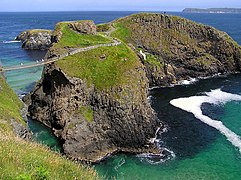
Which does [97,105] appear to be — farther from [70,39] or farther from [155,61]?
[155,61]

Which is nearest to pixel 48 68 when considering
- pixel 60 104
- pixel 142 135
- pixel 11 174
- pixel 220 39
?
pixel 60 104

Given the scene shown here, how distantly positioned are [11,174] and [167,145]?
3827 cm

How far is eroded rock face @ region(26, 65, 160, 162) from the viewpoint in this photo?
48375 mm

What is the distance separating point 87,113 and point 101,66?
34.2 ft

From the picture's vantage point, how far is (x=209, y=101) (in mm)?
72375

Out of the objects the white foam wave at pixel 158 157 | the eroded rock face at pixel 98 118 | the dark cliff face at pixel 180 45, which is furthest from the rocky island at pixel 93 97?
the dark cliff face at pixel 180 45

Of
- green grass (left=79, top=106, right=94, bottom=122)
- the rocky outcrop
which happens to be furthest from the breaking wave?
the rocky outcrop

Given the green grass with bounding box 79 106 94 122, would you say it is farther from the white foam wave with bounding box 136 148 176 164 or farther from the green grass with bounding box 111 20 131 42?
the green grass with bounding box 111 20 131 42

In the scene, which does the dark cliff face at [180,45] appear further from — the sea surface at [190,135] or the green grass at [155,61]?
the sea surface at [190,135]

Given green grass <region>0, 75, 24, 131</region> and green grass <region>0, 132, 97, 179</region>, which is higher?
green grass <region>0, 132, 97, 179</region>

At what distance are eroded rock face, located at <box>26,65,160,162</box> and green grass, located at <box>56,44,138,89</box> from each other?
1.31 meters

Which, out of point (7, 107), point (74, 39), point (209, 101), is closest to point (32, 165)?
point (7, 107)

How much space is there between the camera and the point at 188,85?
286ft

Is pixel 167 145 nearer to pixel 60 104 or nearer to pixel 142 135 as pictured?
pixel 142 135
